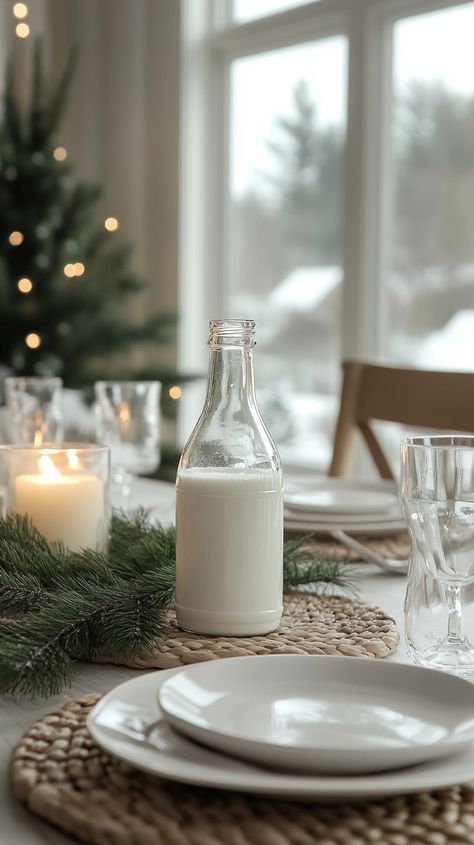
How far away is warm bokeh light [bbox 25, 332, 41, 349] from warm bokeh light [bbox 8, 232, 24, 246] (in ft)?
1.03

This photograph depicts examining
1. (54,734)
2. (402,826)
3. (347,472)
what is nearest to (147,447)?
(347,472)

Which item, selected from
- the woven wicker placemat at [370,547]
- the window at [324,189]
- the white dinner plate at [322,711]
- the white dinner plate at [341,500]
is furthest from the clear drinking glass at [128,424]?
the window at [324,189]

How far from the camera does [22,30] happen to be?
13.3 ft

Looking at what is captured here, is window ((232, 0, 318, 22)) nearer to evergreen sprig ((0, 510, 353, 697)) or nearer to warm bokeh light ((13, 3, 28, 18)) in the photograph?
warm bokeh light ((13, 3, 28, 18))

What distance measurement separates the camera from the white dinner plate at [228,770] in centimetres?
42

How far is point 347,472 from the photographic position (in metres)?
1.78

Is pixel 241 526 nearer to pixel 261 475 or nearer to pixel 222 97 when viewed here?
pixel 261 475

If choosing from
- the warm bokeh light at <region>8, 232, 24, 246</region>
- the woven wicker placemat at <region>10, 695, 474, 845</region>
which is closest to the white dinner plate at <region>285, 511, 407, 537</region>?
the woven wicker placemat at <region>10, 695, 474, 845</region>

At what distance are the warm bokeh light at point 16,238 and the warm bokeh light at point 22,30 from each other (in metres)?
0.98

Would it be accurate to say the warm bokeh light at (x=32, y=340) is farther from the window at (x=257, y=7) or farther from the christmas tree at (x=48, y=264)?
the window at (x=257, y=7)

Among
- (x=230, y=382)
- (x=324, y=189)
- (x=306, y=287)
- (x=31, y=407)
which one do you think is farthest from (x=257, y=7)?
(x=230, y=382)

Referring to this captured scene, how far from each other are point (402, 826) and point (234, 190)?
368 cm

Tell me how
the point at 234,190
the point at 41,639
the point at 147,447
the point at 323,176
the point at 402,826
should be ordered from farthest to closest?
the point at 234,190, the point at 323,176, the point at 147,447, the point at 41,639, the point at 402,826

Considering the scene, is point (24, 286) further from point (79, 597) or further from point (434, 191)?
point (79, 597)
